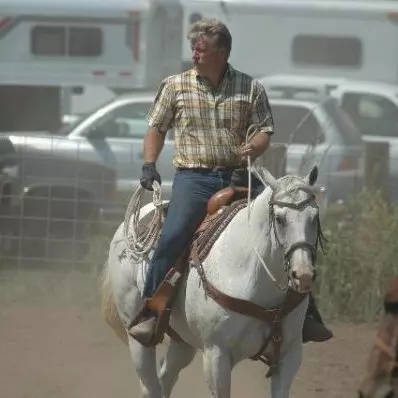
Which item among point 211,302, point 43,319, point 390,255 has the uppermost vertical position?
point 211,302

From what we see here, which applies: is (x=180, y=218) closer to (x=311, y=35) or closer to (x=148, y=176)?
(x=148, y=176)

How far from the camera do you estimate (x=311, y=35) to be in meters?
16.2

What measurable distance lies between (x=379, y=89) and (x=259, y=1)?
168cm

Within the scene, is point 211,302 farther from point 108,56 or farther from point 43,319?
point 108,56

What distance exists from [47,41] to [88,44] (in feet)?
1.54

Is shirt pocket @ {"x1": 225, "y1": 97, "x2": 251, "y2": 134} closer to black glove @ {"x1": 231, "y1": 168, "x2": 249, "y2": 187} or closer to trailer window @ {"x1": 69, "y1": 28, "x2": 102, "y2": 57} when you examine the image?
black glove @ {"x1": 231, "y1": 168, "x2": 249, "y2": 187}

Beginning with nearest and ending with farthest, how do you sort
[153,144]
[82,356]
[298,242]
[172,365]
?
[298,242] < [153,144] < [172,365] < [82,356]

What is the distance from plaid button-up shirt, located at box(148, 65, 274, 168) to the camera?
→ 7270mm

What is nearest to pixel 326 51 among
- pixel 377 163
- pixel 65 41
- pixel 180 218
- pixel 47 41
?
pixel 65 41

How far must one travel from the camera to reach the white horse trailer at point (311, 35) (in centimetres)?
1611

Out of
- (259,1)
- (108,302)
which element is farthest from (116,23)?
(108,302)

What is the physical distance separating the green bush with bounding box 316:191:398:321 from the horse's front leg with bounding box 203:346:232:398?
4.43 metres

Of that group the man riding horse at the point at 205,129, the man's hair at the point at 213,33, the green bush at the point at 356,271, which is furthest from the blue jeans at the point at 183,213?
the green bush at the point at 356,271

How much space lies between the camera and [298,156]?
14.3 metres
